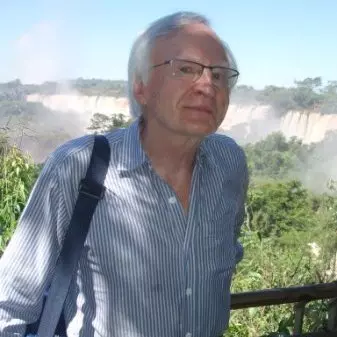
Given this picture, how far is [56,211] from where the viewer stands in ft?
3.26

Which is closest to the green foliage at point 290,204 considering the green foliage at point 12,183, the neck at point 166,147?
the green foliage at point 12,183

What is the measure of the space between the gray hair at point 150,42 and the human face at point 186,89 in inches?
0.6

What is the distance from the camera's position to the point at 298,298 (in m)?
1.80

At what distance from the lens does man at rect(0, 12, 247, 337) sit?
1.00 metres

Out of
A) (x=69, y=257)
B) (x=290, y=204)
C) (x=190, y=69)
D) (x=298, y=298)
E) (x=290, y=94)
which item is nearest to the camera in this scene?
(x=69, y=257)

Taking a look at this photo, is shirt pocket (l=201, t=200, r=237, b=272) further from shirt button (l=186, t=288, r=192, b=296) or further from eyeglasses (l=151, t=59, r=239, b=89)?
eyeglasses (l=151, t=59, r=239, b=89)

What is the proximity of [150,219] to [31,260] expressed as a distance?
0.75 feet

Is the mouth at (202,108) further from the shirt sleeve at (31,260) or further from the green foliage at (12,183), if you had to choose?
the green foliage at (12,183)

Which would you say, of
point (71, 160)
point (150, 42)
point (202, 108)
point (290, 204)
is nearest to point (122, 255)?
point (71, 160)

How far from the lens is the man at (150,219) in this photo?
1.00 meters

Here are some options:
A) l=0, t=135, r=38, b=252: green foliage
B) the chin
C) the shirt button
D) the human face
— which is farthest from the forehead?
l=0, t=135, r=38, b=252: green foliage

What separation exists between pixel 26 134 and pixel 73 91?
1570 centimetres

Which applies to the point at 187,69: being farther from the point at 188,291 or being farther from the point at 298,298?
the point at 298,298

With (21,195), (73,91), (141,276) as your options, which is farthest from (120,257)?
(73,91)
